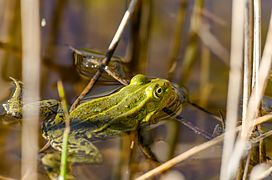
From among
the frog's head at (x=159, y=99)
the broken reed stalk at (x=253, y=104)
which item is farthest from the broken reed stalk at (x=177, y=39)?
the broken reed stalk at (x=253, y=104)

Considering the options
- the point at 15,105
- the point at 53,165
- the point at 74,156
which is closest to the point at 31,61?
the point at 53,165

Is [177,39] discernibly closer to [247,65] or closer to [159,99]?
[159,99]

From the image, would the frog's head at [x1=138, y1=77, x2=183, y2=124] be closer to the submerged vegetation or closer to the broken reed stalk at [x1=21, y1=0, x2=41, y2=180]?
the submerged vegetation

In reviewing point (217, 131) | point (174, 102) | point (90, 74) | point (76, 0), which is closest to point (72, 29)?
point (76, 0)

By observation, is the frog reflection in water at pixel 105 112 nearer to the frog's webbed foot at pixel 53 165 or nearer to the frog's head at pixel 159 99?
the frog's head at pixel 159 99

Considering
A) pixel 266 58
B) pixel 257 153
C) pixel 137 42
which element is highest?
pixel 266 58

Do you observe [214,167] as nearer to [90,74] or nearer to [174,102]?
[174,102]

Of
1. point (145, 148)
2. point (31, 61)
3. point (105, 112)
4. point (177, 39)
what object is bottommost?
point (145, 148)
